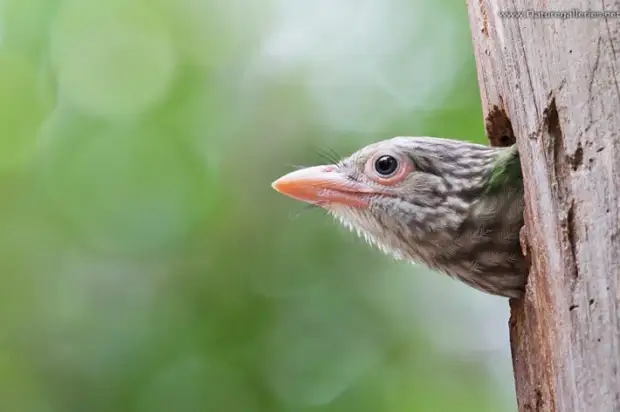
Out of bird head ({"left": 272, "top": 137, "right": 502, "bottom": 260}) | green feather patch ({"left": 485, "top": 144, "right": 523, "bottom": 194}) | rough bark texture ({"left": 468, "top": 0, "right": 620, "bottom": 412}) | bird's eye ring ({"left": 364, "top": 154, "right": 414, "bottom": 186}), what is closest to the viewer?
rough bark texture ({"left": 468, "top": 0, "right": 620, "bottom": 412})

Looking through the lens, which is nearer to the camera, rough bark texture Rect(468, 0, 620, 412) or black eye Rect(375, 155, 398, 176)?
rough bark texture Rect(468, 0, 620, 412)

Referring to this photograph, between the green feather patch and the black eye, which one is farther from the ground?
the black eye

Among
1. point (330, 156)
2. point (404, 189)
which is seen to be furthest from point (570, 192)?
point (330, 156)

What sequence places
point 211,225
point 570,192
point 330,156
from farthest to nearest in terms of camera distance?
point 211,225
point 330,156
point 570,192

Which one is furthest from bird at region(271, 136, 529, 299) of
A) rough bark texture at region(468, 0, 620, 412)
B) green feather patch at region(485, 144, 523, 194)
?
rough bark texture at region(468, 0, 620, 412)

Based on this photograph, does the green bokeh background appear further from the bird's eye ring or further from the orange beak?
the bird's eye ring

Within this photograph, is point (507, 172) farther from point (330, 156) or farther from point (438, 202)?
point (330, 156)

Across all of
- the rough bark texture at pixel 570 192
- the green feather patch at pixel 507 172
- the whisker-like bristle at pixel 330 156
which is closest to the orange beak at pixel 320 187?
the whisker-like bristle at pixel 330 156

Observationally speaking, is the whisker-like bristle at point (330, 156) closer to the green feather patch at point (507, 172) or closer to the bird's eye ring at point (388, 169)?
the bird's eye ring at point (388, 169)
